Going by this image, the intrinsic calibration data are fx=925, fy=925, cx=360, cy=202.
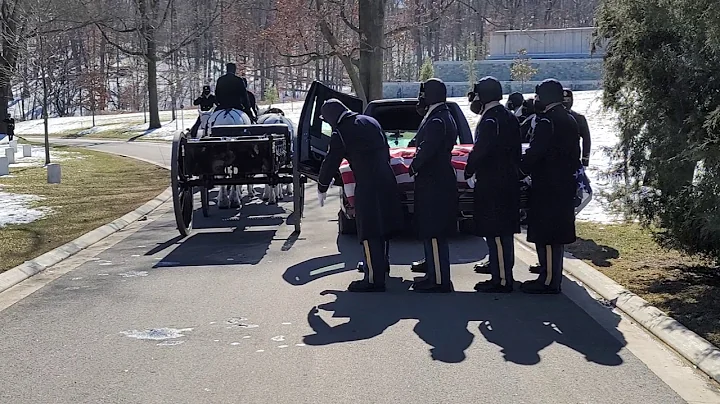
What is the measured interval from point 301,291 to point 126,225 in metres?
6.17

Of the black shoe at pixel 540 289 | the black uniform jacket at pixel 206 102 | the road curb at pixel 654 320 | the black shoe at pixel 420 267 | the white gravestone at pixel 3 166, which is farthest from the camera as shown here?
the white gravestone at pixel 3 166

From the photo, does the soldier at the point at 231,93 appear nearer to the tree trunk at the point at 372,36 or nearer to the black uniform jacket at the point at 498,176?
the black uniform jacket at the point at 498,176

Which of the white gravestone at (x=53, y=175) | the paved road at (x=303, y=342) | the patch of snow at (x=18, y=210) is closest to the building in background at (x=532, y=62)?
the white gravestone at (x=53, y=175)

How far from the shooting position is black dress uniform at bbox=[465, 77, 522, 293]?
839cm

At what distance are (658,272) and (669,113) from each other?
186cm

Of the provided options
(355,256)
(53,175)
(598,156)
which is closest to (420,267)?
(355,256)

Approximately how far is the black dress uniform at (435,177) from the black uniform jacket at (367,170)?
0.92ft

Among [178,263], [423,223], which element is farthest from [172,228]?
[423,223]

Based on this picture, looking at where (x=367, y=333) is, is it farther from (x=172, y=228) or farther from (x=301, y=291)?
(x=172, y=228)

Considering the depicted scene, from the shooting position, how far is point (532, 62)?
5850 centimetres

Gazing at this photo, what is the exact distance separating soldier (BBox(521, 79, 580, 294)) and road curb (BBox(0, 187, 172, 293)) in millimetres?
5288

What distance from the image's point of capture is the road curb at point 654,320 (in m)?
6.32

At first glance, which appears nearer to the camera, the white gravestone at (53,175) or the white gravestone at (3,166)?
the white gravestone at (53,175)

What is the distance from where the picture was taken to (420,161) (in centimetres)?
838
